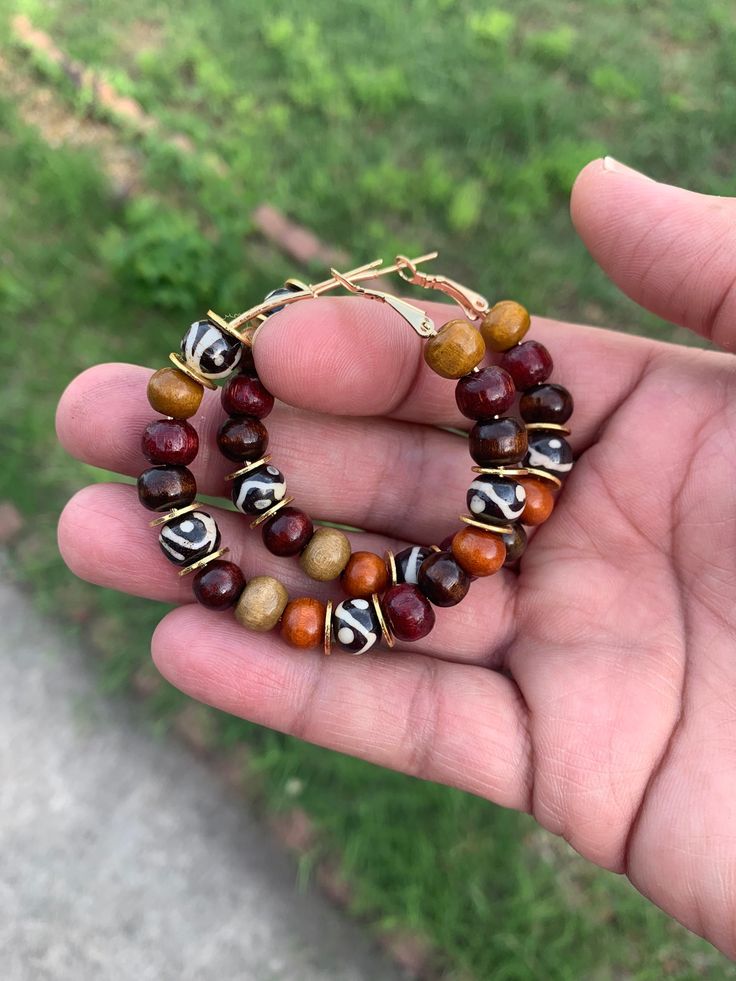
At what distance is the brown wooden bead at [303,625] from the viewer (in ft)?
9.46

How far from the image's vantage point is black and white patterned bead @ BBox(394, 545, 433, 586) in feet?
10.1

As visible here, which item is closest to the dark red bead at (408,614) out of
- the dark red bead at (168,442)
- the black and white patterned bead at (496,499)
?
the black and white patterned bead at (496,499)

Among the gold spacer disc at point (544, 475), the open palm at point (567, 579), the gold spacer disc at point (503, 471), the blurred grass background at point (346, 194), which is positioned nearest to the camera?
the open palm at point (567, 579)

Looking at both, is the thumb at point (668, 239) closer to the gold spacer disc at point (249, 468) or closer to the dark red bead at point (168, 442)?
the gold spacer disc at point (249, 468)

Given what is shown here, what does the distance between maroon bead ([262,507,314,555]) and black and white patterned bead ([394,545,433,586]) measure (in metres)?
0.34

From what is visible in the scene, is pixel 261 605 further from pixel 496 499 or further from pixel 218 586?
pixel 496 499

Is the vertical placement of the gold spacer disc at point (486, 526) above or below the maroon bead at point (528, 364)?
below

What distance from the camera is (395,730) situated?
288 centimetres

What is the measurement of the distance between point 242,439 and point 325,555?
1.60 ft

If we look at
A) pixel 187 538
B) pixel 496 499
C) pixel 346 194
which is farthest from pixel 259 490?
pixel 346 194

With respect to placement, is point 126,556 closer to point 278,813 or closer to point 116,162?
point 278,813

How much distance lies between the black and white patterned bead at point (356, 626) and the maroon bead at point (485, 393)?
757mm

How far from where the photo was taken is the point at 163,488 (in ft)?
9.40

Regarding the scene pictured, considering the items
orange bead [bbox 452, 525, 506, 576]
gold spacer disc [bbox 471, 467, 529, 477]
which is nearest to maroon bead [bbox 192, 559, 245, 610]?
orange bead [bbox 452, 525, 506, 576]
